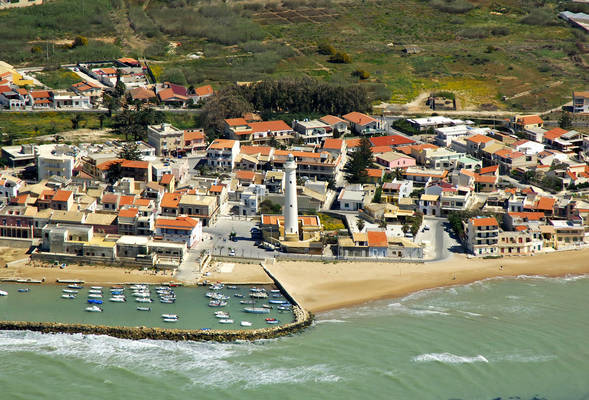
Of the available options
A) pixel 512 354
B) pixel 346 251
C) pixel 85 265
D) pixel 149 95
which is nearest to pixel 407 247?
pixel 346 251

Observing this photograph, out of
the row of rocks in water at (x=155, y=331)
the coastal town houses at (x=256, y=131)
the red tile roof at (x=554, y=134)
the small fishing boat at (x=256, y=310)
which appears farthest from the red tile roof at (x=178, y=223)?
the red tile roof at (x=554, y=134)

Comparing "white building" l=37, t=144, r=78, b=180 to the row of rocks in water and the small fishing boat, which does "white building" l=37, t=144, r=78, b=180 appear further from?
the small fishing boat

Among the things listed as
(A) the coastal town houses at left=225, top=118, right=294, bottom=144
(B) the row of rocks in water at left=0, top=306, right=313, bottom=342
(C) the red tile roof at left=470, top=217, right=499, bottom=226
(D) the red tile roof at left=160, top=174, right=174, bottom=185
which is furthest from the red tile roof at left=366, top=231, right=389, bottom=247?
(A) the coastal town houses at left=225, top=118, right=294, bottom=144

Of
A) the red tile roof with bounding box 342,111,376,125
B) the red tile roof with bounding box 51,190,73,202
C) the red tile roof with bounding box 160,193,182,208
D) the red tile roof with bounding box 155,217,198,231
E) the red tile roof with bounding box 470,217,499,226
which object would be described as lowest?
the red tile roof with bounding box 470,217,499,226

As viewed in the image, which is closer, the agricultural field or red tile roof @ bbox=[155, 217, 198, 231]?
red tile roof @ bbox=[155, 217, 198, 231]

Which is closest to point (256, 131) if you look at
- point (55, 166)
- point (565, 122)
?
point (55, 166)

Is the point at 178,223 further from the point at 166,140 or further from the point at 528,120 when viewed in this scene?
the point at 528,120

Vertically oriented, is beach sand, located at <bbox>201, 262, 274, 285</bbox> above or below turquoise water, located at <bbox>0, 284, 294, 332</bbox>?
above
